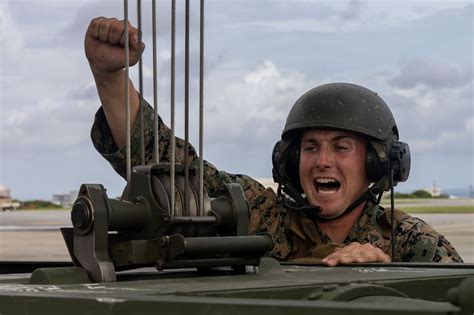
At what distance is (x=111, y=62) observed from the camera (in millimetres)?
4469

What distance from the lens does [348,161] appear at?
5.74 m

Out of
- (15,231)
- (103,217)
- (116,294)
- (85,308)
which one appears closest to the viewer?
(85,308)

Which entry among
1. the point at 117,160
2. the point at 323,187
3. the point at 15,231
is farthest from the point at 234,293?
the point at 15,231

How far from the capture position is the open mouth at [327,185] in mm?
5730

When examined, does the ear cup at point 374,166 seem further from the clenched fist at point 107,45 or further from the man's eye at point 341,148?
the clenched fist at point 107,45

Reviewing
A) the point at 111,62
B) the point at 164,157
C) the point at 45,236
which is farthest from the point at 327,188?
the point at 45,236

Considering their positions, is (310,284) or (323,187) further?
(323,187)

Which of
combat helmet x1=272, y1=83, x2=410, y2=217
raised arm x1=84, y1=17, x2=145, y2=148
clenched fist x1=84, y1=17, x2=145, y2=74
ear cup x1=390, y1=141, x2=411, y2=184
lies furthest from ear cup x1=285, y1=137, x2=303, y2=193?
clenched fist x1=84, y1=17, x2=145, y2=74

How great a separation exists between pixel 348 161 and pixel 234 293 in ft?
9.89

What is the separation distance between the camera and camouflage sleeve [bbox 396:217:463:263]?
535 centimetres

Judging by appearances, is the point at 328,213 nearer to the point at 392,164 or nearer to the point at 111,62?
the point at 392,164

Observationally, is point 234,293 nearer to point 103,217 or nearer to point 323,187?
point 103,217

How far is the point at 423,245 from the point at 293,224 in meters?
0.77

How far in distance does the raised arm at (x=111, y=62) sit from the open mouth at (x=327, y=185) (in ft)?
3.89
